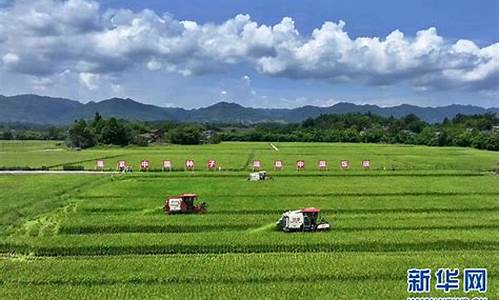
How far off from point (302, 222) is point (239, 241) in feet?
12.2

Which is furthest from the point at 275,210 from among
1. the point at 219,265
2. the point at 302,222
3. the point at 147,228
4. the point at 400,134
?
the point at 400,134

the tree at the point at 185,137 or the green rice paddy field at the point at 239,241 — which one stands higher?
the tree at the point at 185,137

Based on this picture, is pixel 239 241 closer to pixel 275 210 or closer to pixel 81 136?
pixel 275 210

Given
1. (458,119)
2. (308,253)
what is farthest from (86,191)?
(458,119)

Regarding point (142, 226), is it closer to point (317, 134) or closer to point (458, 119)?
point (317, 134)

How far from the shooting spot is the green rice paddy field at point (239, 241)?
16.9m

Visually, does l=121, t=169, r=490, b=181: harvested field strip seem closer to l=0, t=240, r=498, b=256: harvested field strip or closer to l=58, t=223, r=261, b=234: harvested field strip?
l=58, t=223, r=261, b=234: harvested field strip

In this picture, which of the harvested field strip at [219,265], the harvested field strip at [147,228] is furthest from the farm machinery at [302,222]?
the harvested field strip at [219,265]

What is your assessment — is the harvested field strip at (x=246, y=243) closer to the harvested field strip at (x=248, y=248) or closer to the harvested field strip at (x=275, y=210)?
the harvested field strip at (x=248, y=248)

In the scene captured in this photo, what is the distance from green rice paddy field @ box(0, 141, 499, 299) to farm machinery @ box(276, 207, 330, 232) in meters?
0.81

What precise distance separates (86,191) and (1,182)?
1188 cm

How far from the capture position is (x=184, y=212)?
29453 mm

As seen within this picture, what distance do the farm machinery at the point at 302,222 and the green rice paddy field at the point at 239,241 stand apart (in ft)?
2.67

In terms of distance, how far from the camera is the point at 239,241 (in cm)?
2247
